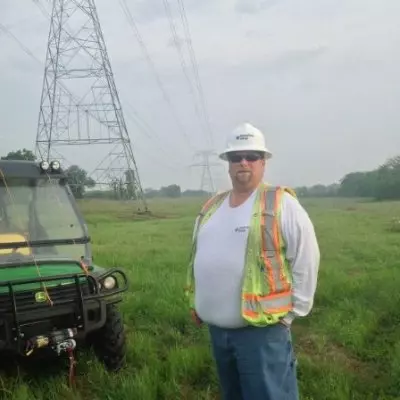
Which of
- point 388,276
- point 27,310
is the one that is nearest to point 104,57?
point 388,276

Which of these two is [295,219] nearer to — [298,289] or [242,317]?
[298,289]

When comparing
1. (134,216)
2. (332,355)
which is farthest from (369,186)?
(332,355)

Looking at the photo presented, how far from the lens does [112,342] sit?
468 centimetres

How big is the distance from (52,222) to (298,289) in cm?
302

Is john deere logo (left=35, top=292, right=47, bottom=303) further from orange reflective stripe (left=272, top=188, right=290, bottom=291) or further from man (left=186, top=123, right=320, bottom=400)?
orange reflective stripe (left=272, top=188, right=290, bottom=291)

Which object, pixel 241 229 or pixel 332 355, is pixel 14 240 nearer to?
pixel 241 229

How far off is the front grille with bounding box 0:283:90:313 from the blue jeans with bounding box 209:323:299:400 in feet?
5.60

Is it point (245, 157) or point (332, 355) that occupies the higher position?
point (245, 157)

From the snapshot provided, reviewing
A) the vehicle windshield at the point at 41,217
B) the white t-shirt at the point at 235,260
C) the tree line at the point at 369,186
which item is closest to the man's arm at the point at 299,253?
the white t-shirt at the point at 235,260

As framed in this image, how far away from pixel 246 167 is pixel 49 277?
1.91 metres

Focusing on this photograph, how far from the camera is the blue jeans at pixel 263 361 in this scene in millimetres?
2727

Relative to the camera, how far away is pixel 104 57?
29297 mm

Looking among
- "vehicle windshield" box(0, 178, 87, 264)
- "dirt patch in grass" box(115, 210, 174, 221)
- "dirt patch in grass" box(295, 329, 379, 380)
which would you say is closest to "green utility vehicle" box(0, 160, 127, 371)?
"vehicle windshield" box(0, 178, 87, 264)

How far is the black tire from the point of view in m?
4.68
